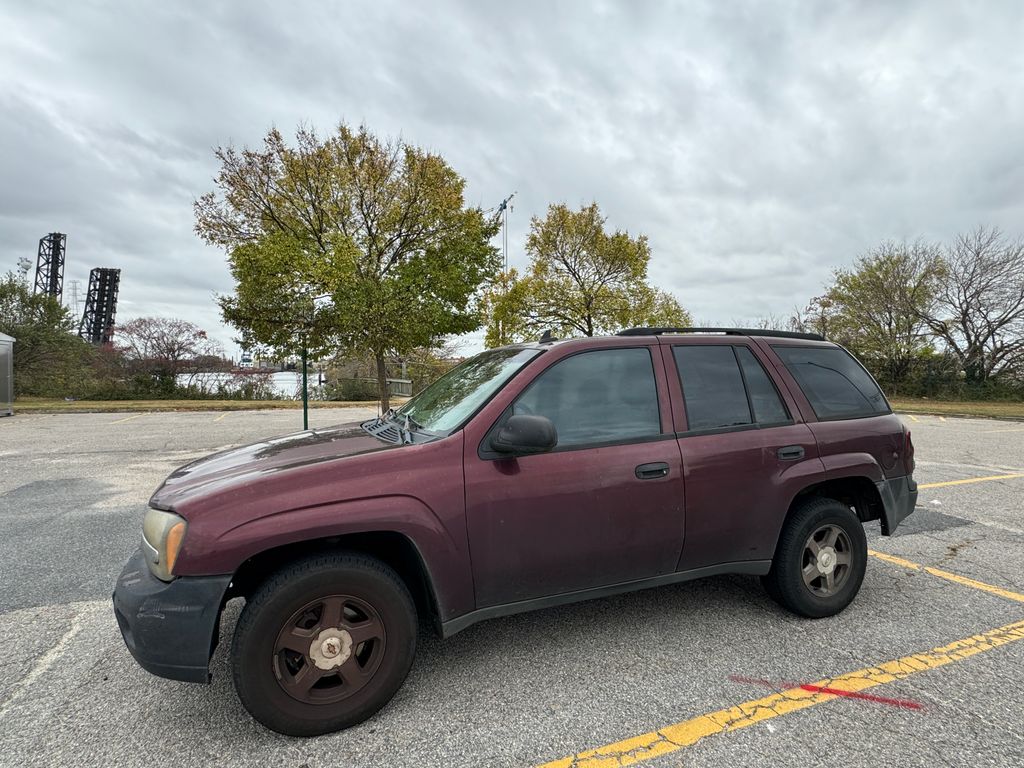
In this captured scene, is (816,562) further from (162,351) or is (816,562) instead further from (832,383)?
(162,351)

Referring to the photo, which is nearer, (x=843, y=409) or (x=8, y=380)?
(x=843, y=409)

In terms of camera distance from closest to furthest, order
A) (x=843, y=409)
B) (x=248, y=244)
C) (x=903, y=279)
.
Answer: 1. (x=843, y=409)
2. (x=248, y=244)
3. (x=903, y=279)

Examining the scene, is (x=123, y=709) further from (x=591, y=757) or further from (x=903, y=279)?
(x=903, y=279)

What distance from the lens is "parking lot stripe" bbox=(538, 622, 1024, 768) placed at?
2107 mm

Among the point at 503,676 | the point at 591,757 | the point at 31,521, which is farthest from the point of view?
the point at 31,521

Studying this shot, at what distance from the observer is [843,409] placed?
347 cm

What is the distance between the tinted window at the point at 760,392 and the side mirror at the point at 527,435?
1.49 metres

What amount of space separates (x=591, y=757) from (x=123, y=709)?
212 cm

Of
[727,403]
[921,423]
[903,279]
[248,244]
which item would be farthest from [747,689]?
[903,279]

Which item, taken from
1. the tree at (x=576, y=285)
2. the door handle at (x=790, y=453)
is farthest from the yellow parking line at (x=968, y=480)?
the tree at (x=576, y=285)

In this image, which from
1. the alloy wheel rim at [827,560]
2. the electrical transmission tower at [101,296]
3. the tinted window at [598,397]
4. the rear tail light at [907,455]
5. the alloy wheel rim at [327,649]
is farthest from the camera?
the electrical transmission tower at [101,296]

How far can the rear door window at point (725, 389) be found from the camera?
3.04m

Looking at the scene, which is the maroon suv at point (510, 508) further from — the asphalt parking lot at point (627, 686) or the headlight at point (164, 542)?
the asphalt parking lot at point (627, 686)

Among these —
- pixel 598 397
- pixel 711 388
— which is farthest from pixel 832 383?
pixel 598 397
